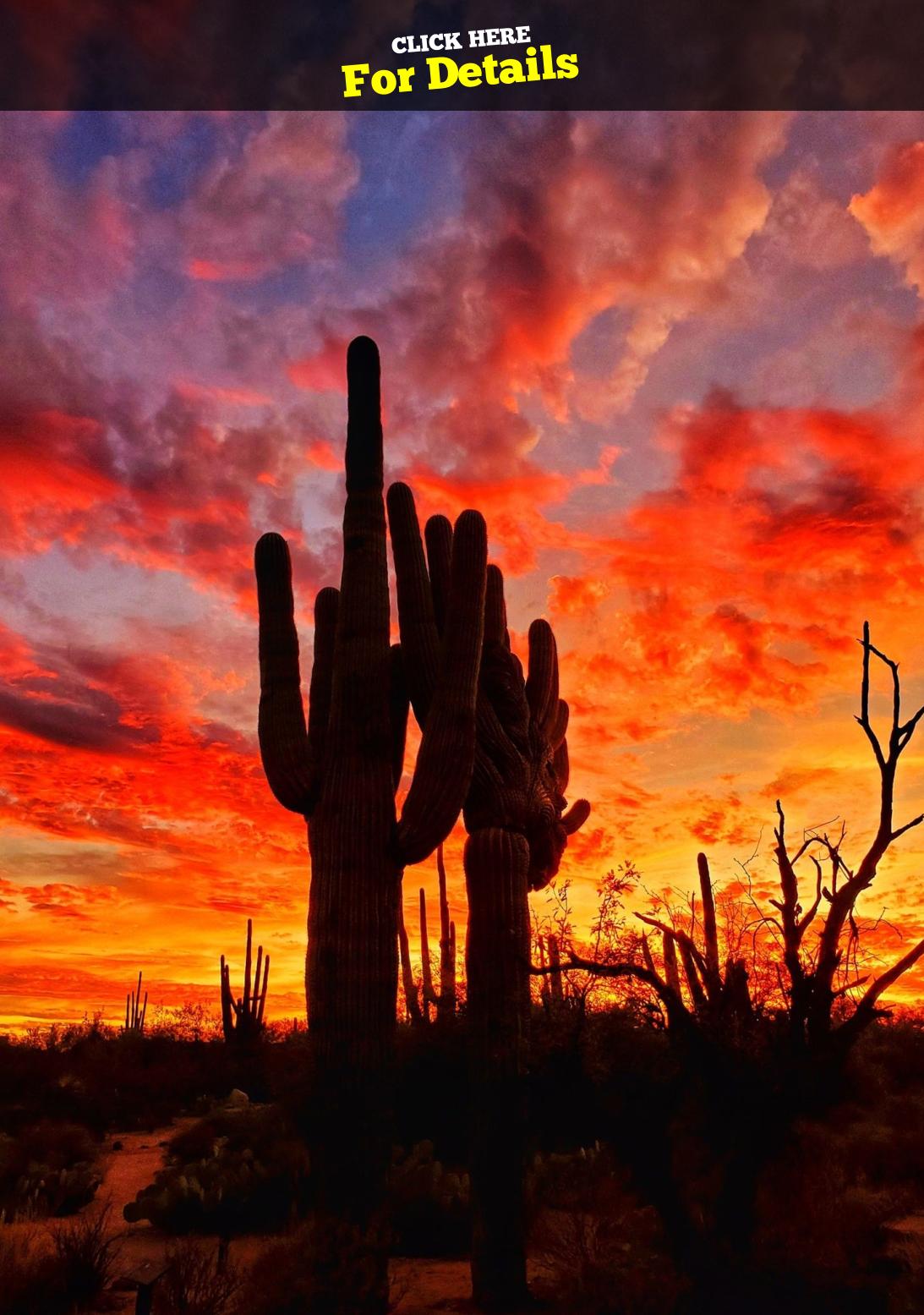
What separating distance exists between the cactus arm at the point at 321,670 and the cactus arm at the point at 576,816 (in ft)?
12.8

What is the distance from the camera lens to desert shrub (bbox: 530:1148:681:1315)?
23.8 ft

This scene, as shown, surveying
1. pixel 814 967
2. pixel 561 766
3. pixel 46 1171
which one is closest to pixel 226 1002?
pixel 46 1171

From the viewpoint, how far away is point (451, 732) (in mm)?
9133

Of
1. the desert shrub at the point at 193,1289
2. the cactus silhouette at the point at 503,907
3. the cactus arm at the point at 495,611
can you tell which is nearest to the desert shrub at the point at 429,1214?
the cactus silhouette at the point at 503,907

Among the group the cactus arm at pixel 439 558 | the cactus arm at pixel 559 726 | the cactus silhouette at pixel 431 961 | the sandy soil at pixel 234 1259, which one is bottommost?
the sandy soil at pixel 234 1259

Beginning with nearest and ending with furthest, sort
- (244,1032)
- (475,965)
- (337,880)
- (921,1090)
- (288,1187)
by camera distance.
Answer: (337,880) → (475,965) → (288,1187) → (921,1090) → (244,1032)

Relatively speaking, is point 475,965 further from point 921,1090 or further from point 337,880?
point 921,1090

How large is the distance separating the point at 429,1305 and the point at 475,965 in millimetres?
2950

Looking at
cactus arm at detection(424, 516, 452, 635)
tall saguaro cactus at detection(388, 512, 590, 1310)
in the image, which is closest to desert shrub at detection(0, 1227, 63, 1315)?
tall saguaro cactus at detection(388, 512, 590, 1310)

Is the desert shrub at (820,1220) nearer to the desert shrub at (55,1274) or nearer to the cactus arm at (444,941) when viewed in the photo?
the desert shrub at (55,1274)

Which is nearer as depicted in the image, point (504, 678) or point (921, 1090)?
point (504, 678)

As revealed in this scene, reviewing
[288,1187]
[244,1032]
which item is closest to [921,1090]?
[288,1187]

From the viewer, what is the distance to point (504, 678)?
10758mm

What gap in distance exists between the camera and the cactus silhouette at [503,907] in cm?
856
